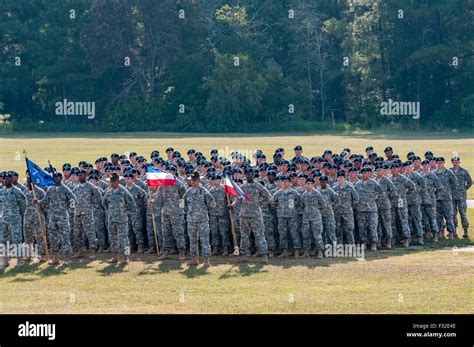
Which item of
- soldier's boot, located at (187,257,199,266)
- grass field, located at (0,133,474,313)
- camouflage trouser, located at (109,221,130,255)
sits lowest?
grass field, located at (0,133,474,313)

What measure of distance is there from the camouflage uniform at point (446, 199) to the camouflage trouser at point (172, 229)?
5396 millimetres

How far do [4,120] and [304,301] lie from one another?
60.0 m

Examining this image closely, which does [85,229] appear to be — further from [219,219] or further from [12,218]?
[219,219]

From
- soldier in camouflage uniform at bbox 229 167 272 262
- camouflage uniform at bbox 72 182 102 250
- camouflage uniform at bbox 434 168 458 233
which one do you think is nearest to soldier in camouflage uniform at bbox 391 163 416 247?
camouflage uniform at bbox 434 168 458 233

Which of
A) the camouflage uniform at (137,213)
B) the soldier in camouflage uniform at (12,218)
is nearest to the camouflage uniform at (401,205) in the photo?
the camouflage uniform at (137,213)

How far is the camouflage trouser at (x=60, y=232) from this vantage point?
1869cm

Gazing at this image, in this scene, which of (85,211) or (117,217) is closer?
(117,217)

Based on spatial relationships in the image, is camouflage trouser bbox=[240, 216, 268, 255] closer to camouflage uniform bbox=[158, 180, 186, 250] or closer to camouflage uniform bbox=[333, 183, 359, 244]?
camouflage uniform bbox=[158, 180, 186, 250]

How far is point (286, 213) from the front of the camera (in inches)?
749

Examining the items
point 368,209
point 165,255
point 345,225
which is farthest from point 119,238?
point 368,209

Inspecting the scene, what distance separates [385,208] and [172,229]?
4.00m

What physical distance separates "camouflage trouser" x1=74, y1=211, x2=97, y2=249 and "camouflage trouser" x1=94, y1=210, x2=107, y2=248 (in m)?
0.33

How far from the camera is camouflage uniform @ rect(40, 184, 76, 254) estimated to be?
18.7 meters

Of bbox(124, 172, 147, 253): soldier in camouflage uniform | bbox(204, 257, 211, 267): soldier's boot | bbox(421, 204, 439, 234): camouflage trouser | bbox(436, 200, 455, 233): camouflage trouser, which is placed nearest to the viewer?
bbox(204, 257, 211, 267): soldier's boot
